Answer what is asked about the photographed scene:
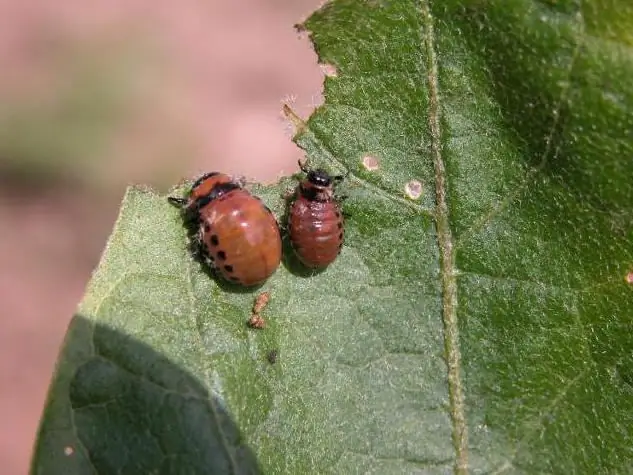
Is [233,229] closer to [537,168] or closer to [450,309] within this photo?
[450,309]

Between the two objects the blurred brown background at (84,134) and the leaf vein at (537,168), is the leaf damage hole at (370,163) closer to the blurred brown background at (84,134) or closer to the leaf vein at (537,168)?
the leaf vein at (537,168)

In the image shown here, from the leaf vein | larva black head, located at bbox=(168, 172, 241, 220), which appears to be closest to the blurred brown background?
larva black head, located at bbox=(168, 172, 241, 220)

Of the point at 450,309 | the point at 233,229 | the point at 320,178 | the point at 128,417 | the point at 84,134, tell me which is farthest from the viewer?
the point at 84,134

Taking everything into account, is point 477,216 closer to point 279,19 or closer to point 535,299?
point 535,299

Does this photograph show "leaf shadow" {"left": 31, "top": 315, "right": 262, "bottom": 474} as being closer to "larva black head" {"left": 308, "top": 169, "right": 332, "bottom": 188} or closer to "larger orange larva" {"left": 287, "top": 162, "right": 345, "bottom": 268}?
"larger orange larva" {"left": 287, "top": 162, "right": 345, "bottom": 268}

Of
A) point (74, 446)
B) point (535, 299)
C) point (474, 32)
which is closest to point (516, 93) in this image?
point (474, 32)

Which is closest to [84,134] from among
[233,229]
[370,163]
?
[233,229]

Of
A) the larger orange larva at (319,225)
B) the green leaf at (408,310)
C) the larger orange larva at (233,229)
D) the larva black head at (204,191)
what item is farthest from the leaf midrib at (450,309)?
the larva black head at (204,191)
